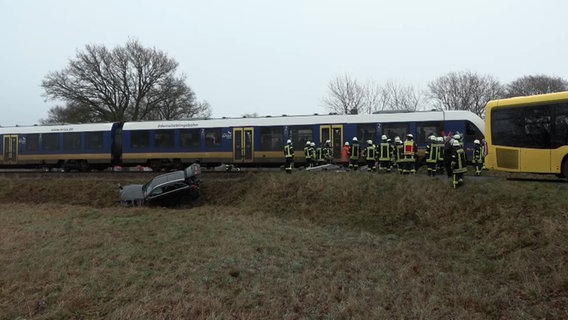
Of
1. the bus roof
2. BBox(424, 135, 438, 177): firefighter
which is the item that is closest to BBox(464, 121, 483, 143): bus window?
BBox(424, 135, 438, 177): firefighter

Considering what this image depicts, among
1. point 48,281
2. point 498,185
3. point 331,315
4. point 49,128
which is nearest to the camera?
point 331,315

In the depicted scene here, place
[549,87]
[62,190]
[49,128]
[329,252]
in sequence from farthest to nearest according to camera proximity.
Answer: [549,87] < [49,128] < [62,190] < [329,252]

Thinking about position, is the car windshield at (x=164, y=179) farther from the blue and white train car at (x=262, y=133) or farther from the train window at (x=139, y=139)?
the train window at (x=139, y=139)

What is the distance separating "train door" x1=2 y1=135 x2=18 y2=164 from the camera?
2661cm

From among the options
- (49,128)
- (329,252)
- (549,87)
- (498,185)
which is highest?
(549,87)

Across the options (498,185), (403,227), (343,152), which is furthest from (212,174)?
(498,185)

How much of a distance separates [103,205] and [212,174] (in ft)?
15.4

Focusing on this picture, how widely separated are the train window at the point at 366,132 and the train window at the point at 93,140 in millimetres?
13718

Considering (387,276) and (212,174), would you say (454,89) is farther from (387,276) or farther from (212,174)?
(387,276)

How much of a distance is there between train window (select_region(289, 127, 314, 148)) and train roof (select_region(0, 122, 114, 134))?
10075mm

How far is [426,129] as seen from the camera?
2025 centimetres

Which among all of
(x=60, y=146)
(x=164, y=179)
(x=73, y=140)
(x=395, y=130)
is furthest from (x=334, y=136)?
(x=60, y=146)

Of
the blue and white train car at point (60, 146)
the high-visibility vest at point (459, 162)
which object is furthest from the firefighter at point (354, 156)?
the blue and white train car at point (60, 146)

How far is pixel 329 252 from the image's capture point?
983 centimetres
